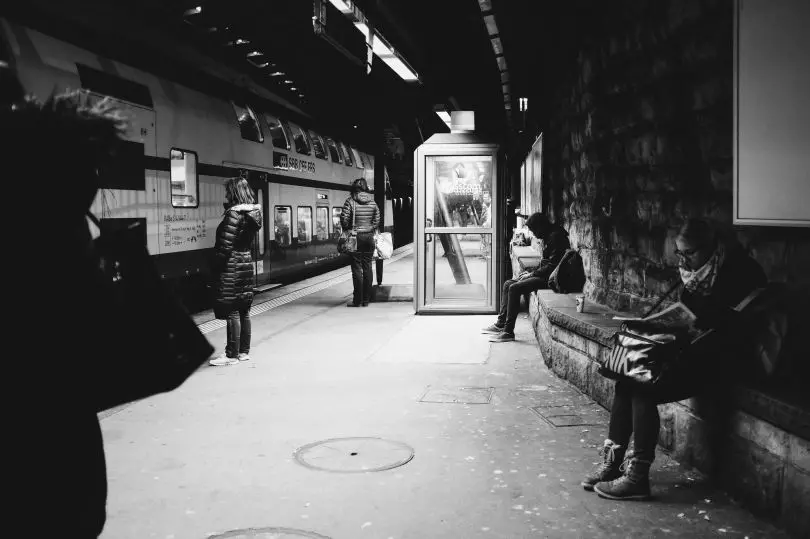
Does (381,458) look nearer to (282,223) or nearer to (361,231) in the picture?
(361,231)

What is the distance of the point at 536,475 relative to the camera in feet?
14.4

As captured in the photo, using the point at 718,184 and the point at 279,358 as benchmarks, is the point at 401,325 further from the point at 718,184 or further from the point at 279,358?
the point at 718,184

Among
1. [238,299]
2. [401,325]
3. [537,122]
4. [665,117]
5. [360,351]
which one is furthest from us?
[537,122]

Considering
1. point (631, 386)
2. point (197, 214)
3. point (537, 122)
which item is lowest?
point (631, 386)

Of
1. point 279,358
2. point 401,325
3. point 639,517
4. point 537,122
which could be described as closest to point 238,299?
point 279,358

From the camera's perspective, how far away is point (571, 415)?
5629mm

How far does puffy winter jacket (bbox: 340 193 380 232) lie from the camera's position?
12.5m

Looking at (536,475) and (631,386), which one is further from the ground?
(631,386)

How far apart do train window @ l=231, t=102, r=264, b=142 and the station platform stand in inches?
208

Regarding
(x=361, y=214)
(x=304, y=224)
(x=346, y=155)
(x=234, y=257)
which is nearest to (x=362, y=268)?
(x=361, y=214)

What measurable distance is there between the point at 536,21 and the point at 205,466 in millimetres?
5921

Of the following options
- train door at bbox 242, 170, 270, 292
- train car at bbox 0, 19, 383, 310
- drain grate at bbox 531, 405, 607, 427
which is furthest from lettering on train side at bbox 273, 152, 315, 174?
drain grate at bbox 531, 405, 607, 427

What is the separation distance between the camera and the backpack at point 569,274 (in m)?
7.91

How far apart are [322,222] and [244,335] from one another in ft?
31.9
